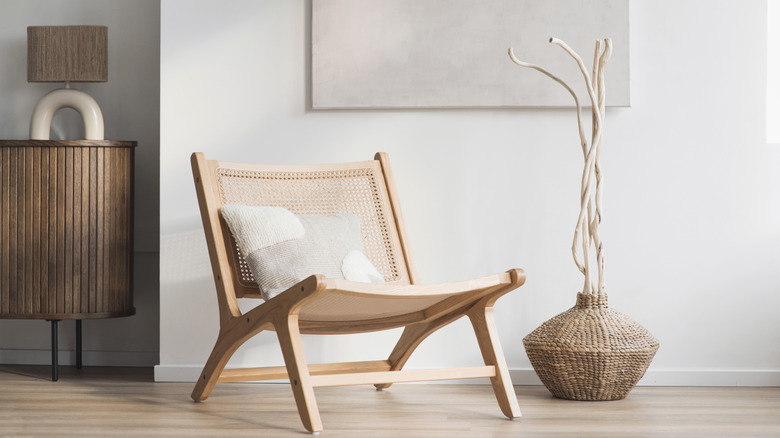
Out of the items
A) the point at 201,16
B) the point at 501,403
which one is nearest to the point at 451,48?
the point at 201,16

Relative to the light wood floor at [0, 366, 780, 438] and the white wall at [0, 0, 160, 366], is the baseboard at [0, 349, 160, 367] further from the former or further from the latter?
the light wood floor at [0, 366, 780, 438]

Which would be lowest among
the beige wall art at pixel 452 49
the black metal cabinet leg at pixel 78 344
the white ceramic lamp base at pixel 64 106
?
the black metal cabinet leg at pixel 78 344

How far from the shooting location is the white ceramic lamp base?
2795 mm

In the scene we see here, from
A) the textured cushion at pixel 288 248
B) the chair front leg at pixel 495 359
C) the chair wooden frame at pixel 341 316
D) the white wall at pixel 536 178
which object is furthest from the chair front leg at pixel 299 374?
the white wall at pixel 536 178

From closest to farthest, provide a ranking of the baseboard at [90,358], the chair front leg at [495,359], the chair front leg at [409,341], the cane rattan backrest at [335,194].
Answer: the chair front leg at [495,359]
the chair front leg at [409,341]
the cane rattan backrest at [335,194]
the baseboard at [90,358]

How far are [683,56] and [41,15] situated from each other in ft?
7.73

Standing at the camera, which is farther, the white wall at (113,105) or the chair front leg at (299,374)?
the white wall at (113,105)

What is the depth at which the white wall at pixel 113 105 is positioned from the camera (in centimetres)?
305

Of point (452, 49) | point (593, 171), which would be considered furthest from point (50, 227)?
point (593, 171)

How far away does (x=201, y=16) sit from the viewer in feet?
8.99

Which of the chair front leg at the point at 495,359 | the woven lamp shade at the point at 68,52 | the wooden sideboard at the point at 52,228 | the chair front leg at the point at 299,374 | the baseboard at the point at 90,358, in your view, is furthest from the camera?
the baseboard at the point at 90,358

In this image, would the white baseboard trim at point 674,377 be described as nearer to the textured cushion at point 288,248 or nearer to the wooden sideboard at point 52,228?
the wooden sideboard at point 52,228

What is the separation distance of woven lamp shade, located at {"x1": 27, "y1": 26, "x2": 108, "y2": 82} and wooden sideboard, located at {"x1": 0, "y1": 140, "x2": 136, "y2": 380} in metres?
0.27

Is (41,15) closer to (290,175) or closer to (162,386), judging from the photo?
(290,175)
